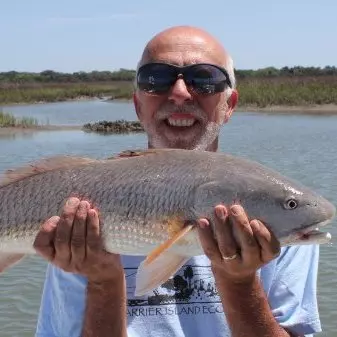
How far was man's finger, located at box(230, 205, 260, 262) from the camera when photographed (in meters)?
2.78

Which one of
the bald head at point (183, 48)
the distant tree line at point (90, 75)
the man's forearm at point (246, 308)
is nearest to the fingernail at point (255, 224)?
the man's forearm at point (246, 308)

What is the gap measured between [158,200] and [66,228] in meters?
0.41

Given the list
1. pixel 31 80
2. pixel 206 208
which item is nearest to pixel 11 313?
pixel 206 208

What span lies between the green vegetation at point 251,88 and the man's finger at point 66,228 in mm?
14715

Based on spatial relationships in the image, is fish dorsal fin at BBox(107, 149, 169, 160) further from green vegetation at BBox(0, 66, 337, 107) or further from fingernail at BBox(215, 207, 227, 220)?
green vegetation at BBox(0, 66, 337, 107)

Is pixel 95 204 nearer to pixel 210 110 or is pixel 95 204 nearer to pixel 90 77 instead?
pixel 210 110

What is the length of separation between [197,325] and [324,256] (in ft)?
20.1

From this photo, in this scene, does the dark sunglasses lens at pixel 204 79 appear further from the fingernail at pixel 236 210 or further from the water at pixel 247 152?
the water at pixel 247 152

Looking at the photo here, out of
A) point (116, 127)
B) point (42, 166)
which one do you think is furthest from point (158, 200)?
point (116, 127)

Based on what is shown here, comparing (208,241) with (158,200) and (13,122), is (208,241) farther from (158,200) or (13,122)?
(13,122)

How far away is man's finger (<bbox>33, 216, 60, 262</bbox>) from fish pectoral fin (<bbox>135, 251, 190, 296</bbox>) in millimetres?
420

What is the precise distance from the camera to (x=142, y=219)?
9.76 feet

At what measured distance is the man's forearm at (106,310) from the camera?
3145mm

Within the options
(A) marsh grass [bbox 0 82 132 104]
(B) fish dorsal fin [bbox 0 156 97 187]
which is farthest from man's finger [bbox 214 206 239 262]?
(A) marsh grass [bbox 0 82 132 104]
